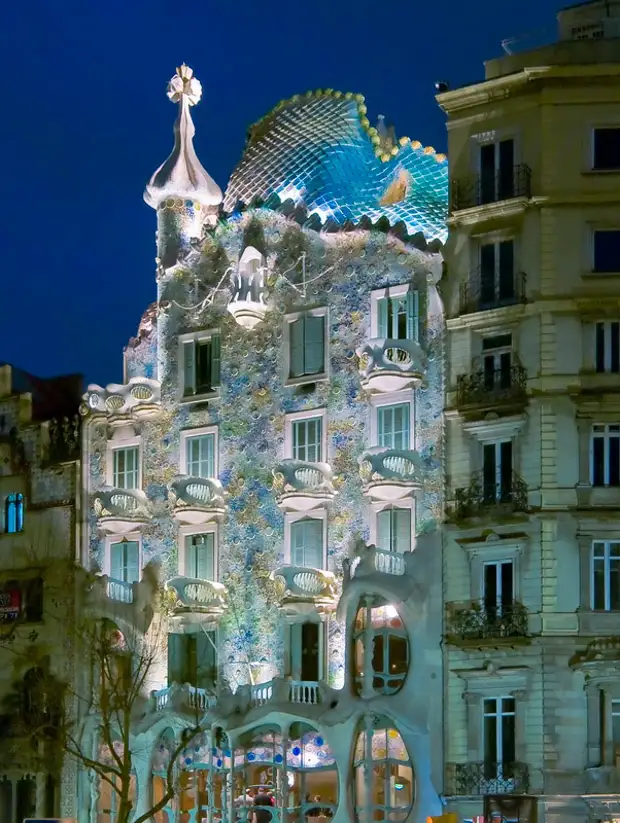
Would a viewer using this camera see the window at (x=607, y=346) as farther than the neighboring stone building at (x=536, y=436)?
Yes

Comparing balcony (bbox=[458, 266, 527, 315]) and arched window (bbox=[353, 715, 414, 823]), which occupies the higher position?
balcony (bbox=[458, 266, 527, 315])

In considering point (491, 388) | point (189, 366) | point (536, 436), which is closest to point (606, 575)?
point (536, 436)

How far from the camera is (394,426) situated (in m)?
58.4

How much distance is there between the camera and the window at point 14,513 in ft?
222

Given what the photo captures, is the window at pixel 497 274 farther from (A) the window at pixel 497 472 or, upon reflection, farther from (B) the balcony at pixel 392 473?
(B) the balcony at pixel 392 473

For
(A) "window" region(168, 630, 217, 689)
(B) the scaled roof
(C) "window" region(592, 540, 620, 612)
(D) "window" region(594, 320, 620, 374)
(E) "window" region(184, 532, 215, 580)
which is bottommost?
(A) "window" region(168, 630, 217, 689)

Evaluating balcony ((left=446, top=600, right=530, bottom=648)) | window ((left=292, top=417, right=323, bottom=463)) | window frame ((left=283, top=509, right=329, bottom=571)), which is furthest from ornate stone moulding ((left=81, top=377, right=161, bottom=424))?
balcony ((left=446, top=600, right=530, bottom=648))

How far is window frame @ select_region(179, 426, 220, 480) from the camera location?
205ft

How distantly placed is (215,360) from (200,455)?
277 centimetres

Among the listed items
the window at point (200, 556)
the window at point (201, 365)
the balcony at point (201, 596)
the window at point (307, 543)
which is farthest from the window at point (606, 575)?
the window at point (201, 365)

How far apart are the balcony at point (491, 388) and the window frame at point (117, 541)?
493 inches

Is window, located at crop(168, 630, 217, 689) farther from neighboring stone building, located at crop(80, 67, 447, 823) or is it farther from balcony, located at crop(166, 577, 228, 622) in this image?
balcony, located at crop(166, 577, 228, 622)

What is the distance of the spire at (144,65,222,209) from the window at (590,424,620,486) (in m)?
16.0

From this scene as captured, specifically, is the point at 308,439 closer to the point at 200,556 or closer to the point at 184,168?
the point at 200,556
